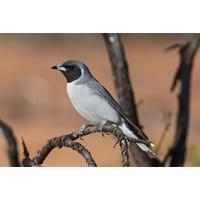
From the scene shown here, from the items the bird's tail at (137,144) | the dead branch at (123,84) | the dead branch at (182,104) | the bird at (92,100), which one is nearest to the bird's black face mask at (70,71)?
the bird at (92,100)

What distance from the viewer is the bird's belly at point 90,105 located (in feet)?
13.0

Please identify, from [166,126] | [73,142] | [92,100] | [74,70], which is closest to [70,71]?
[74,70]

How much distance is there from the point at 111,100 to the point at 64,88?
193mm

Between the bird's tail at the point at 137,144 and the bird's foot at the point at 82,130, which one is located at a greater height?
the bird's foot at the point at 82,130

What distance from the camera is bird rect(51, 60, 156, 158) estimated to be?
13.0 ft

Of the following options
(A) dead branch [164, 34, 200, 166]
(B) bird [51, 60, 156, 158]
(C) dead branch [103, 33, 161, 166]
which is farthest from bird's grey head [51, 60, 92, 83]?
(A) dead branch [164, 34, 200, 166]

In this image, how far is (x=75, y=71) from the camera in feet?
13.0

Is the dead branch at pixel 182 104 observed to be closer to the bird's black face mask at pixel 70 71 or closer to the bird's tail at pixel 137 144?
the bird's tail at pixel 137 144

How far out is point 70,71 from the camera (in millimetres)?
3955

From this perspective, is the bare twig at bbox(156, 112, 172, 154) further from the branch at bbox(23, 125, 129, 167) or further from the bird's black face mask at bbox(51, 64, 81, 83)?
the bird's black face mask at bbox(51, 64, 81, 83)

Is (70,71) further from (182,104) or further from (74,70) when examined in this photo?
(182,104)
